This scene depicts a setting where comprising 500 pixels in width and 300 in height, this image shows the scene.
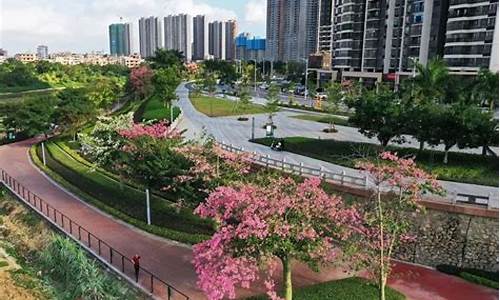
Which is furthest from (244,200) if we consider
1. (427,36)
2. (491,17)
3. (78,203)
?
(427,36)

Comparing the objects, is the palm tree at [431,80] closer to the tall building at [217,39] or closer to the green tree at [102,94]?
the green tree at [102,94]

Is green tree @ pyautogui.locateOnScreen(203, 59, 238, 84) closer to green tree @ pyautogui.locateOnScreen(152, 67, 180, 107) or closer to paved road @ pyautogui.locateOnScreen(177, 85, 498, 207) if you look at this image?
green tree @ pyautogui.locateOnScreen(152, 67, 180, 107)

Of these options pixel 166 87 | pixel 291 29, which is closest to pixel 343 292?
pixel 166 87

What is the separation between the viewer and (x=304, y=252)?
10.3 metres

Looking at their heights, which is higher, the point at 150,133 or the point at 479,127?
the point at 479,127

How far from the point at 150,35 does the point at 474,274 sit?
124 metres

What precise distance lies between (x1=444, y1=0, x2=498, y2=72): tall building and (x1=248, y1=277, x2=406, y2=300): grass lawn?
127 ft

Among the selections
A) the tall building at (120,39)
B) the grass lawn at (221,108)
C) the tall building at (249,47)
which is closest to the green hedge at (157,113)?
the grass lawn at (221,108)

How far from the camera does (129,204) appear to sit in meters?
20.5

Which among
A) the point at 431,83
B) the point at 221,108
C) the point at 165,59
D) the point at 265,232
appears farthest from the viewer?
the point at 165,59

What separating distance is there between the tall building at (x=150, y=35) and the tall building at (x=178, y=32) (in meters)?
2.14

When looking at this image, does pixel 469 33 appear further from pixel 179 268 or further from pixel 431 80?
pixel 179 268

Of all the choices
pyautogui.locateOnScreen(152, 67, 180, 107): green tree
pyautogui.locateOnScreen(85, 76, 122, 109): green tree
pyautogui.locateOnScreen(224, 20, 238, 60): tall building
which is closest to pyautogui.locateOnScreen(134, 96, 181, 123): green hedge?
pyautogui.locateOnScreen(152, 67, 180, 107): green tree

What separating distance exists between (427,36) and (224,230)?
51.8 m
